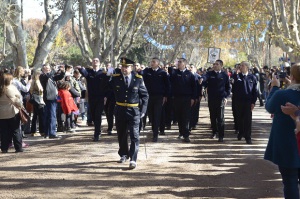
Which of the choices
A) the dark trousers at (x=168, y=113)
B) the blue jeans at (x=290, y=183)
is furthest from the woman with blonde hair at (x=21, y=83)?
the blue jeans at (x=290, y=183)

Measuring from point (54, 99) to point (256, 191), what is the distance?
739 centimetres

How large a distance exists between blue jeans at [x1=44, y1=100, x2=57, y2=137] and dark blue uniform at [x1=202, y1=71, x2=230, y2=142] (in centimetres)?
390

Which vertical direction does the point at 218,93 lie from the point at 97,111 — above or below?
above

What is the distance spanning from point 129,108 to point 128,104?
0.24 ft

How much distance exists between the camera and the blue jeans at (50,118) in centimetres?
1451

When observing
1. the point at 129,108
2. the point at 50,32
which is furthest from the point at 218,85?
the point at 50,32

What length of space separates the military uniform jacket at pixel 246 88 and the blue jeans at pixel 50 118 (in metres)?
4.52

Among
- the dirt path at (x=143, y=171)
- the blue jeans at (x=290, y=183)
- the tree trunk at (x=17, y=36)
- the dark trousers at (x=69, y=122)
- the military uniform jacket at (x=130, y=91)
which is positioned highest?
the tree trunk at (x=17, y=36)

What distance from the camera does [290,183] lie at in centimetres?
637

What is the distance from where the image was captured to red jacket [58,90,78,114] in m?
15.8

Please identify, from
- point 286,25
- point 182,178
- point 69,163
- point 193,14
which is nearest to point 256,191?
point 182,178

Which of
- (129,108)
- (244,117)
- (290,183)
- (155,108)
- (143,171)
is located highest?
(129,108)

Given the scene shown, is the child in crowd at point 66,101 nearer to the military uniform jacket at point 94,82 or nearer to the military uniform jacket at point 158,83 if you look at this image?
the military uniform jacket at point 94,82

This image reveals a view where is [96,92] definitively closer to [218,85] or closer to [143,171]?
[218,85]
